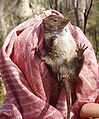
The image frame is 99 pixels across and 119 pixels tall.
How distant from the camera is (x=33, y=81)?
3.72 ft

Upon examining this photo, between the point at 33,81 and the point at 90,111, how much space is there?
0.59 ft

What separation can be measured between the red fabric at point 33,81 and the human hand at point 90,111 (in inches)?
0.6

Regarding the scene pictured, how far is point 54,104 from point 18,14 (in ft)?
2.80

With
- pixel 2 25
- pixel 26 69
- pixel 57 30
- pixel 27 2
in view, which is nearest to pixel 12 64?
pixel 26 69

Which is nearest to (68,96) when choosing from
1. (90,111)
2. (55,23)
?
(90,111)

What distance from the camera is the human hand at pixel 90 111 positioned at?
1160 millimetres

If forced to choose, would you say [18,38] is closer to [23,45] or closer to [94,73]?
[23,45]

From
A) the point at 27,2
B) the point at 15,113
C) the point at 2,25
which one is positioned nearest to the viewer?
the point at 15,113

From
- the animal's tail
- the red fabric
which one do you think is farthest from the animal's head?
the animal's tail

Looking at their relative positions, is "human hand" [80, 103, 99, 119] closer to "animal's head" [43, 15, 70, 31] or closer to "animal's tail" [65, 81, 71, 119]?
"animal's tail" [65, 81, 71, 119]

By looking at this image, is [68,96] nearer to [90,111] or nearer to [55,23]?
[90,111]

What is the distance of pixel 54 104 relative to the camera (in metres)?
1.20

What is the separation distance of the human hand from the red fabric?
0.05ft

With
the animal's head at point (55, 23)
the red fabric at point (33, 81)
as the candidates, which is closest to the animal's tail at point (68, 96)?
the red fabric at point (33, 81)
